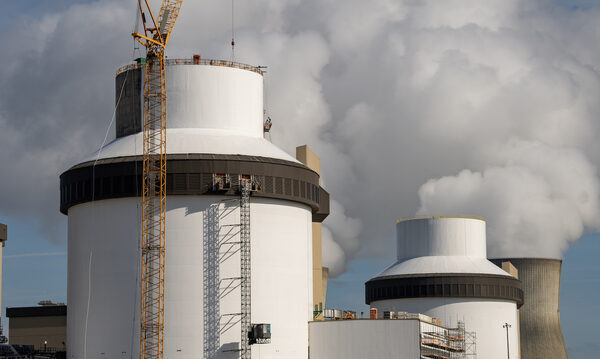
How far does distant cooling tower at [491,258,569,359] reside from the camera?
6289 inches

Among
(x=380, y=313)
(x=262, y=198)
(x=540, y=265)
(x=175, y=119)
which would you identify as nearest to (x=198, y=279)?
(x=262, y=198)

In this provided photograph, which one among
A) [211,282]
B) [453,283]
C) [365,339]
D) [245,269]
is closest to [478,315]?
[453,283]

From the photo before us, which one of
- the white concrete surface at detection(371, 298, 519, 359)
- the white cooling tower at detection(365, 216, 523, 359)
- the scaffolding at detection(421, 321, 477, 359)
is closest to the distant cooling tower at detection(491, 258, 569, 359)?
the white cooling tower at detection(365, 216, 523, 359)

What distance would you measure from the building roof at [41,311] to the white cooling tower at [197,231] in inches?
454

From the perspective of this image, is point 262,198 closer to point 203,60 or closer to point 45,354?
point 203,60

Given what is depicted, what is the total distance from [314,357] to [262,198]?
15.2 m

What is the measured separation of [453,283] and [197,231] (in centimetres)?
5215

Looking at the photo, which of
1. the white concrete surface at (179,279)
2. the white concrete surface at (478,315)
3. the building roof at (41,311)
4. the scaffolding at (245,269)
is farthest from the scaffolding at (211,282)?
the white concrete surface at (478,315)

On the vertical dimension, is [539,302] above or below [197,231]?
below

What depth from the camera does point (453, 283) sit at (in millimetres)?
130000

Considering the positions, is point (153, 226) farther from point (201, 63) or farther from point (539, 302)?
point (539, 302)

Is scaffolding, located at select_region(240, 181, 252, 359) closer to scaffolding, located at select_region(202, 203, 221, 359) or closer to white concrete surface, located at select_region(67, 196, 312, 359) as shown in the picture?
white concrete surface, located at select_region(67, 196, 312, 359)

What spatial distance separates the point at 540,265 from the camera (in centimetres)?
16175

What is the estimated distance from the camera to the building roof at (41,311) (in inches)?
4031
